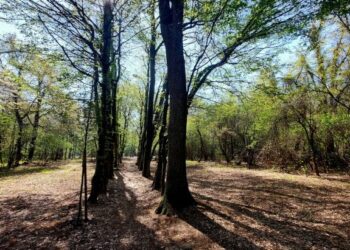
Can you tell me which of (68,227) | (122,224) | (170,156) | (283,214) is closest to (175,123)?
(170,156)

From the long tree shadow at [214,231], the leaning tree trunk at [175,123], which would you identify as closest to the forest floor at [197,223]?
the long tree shadow at [214,231]

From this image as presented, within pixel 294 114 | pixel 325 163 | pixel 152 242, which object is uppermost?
pixel 294 114

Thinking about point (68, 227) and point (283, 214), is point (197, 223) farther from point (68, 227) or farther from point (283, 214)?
point (68, 227)

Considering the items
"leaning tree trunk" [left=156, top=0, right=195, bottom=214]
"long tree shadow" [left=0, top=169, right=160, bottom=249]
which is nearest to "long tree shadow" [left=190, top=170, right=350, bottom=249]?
"leaning tree trunk" [left=156, top=0, right=195, bottom=214]

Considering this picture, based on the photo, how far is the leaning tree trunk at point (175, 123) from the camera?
702cm

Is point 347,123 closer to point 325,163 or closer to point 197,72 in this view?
point 325,163

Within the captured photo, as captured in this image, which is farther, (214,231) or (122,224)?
(122,224)

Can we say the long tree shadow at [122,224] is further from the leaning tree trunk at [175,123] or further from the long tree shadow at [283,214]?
the long tree shadow at [283,214]

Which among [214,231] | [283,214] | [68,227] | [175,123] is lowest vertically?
[68,227]

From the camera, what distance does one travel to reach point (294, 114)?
14570 mm

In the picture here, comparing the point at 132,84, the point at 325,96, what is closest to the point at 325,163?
the point at 325,96

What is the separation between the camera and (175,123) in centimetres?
709

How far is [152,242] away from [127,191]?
5.85m

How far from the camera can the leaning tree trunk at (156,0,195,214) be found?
7.02 m
